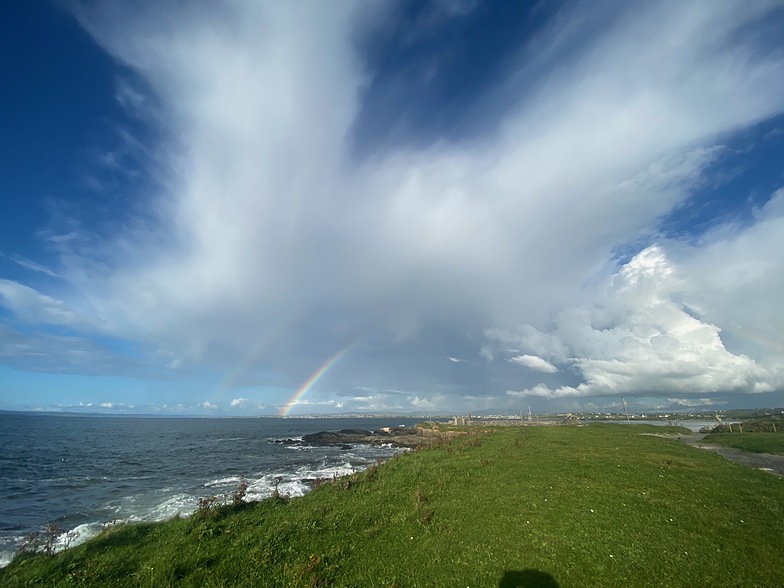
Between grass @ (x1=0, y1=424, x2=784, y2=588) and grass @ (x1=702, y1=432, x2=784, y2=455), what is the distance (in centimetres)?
3418

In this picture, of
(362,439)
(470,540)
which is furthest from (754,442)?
(362,439)

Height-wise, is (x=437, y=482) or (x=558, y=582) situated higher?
(x=437, y=482)

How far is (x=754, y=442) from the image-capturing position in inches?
2170

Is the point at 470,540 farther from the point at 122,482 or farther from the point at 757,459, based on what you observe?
the point at 757,459

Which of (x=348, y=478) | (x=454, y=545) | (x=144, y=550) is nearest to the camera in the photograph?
(x=454, y=545)

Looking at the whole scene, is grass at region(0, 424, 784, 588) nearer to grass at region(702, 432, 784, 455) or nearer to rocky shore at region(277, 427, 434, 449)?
grass at region(702, 432, 784, 455)

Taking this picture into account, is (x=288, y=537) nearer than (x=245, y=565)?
No

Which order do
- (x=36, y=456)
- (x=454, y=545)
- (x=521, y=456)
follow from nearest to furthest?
(x=454, y=545)
(x=521, y=456)
(x=36, y=456)

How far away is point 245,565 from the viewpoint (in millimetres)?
14281

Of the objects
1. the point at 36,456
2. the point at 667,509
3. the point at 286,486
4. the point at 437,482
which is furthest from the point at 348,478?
the point at 36,456

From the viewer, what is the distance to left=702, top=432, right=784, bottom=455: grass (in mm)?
50231

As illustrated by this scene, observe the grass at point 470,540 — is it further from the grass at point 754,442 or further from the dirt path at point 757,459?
the grass at point 754,442

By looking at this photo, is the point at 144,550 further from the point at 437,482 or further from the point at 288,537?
the point at 437,482

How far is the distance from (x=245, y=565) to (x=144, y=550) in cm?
558
